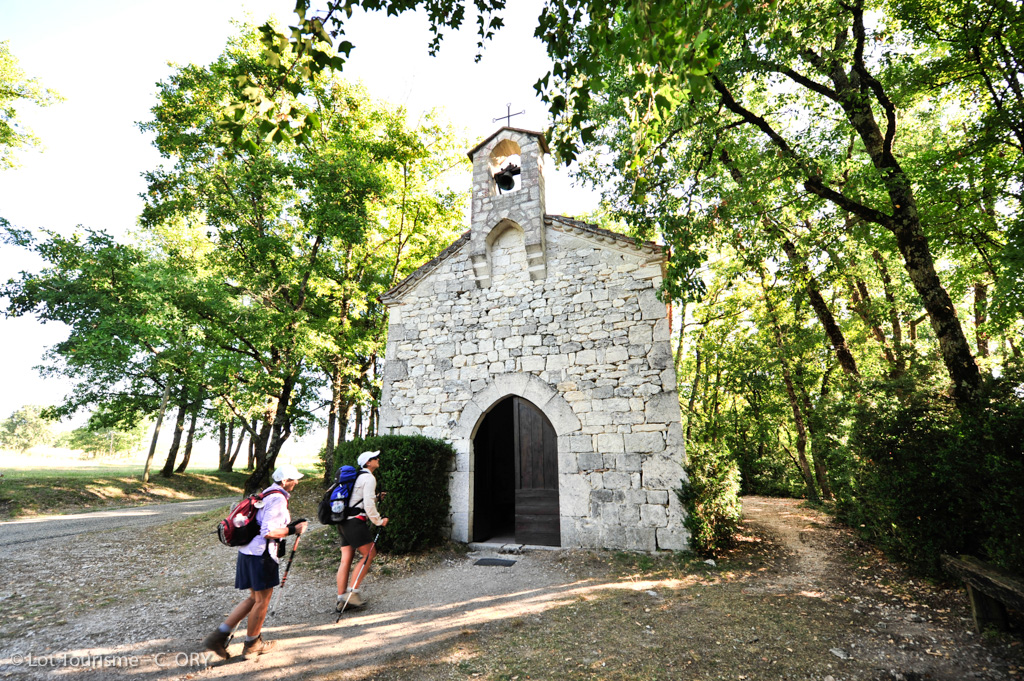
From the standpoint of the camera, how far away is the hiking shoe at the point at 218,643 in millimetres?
3465

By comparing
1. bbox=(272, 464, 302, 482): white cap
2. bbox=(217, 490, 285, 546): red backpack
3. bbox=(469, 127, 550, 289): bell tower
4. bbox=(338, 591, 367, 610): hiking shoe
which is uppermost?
bbox=(469, 127, 550, 289): bell tower

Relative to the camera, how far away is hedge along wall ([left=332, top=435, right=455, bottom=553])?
659cm

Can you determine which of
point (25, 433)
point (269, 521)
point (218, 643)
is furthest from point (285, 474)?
point (25, 433)

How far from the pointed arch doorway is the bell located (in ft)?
13.6

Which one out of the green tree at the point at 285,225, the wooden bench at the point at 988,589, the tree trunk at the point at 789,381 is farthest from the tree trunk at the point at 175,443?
the wooden bench at the point at 988,589

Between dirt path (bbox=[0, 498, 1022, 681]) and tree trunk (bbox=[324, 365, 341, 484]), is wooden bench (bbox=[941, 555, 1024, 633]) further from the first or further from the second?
tree trunk (bbox=[324, 365, 341, 484])

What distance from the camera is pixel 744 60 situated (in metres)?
5.93

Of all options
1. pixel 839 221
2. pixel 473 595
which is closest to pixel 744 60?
pixel 839 221

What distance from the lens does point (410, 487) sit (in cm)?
670

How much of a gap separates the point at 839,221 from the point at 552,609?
10852 mm

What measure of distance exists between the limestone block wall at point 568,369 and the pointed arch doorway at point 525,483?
323 mm

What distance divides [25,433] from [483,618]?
220 feet

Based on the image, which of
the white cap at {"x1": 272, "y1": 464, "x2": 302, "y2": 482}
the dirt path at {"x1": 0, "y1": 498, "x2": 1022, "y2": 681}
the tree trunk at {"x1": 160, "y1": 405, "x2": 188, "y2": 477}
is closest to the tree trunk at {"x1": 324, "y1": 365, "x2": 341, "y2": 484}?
the dirt path at {"x1": 0, "y1": 498, "x2": 1022, "y2": 681}

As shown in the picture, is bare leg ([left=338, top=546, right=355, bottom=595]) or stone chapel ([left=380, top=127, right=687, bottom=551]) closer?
bare leg ([left=338, top=546, right=355, bottom=595])
